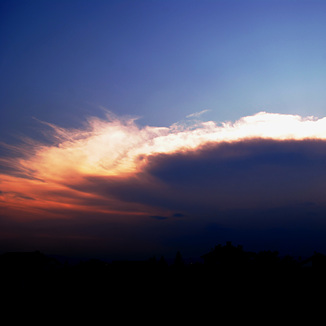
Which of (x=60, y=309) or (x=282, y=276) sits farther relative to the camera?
(x=60, y=309)

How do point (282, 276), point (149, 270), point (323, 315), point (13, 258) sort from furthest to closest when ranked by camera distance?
point (13, 258), point (149, 270), point (282, 276), point (323, 315)

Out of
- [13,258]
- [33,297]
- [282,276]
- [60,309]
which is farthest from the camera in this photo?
[13,258]

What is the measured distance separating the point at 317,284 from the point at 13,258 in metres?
28.1

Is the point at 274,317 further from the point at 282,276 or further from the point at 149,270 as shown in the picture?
the point at 149,270

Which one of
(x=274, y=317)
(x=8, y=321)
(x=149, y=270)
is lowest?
(x=8, y=321)

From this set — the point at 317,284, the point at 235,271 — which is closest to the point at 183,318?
the point at 235,271

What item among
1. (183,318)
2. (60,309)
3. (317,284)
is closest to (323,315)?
(317,284)

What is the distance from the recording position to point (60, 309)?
1714cm

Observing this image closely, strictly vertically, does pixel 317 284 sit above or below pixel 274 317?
above

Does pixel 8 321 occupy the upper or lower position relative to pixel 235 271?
lower

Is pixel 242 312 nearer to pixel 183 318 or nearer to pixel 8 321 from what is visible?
pixel 183 318

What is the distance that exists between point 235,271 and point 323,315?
5.02m

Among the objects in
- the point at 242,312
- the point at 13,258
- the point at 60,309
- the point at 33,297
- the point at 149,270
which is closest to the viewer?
the point at 242,312

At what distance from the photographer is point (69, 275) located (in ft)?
70.7
